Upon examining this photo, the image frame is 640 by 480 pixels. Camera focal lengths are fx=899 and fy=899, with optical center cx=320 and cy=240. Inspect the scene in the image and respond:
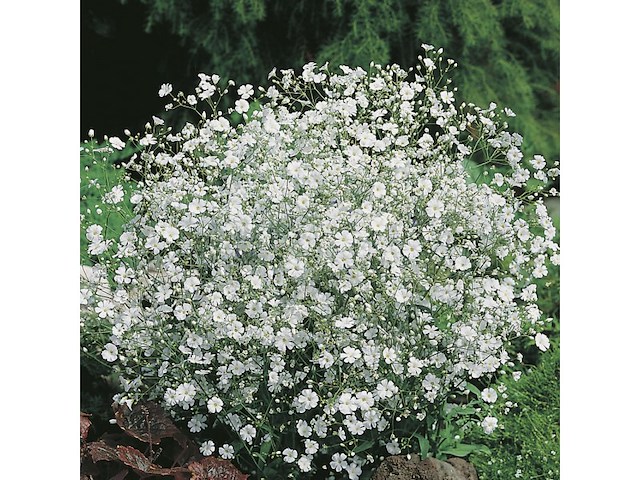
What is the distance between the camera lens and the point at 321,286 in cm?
275

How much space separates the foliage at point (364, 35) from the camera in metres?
5.63

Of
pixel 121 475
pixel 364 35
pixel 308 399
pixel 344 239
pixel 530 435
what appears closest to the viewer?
pixel 344 239

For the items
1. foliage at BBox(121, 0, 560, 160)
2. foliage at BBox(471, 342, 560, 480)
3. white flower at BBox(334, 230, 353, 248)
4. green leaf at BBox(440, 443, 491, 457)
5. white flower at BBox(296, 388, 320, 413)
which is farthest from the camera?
foliage at BBox(121, 0, 560, 160)

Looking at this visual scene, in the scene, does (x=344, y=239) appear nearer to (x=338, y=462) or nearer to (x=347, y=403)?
(x=347, y=403)

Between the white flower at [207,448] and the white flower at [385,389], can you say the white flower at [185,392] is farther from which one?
the white flower at [385,389]

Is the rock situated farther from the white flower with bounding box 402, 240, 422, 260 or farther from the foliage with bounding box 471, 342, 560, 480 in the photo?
the white flower with bounding box 402, 240, 422, 260

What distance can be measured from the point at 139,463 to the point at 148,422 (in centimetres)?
Answer: 16

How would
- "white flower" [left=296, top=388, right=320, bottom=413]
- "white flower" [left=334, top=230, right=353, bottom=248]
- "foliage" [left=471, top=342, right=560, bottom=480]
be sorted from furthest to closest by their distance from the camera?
"foliage" [left=471, top=342, right=560, bottom=480] < "white flower" [left=296, top=388, right=320, bottom=413] < "white flower" [left=334, top=230, right=353, bottom=248]

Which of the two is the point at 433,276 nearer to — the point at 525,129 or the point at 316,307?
the point at 316,307

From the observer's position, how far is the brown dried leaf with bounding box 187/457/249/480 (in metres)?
2.71

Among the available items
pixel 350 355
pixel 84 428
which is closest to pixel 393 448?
pixel 350 355

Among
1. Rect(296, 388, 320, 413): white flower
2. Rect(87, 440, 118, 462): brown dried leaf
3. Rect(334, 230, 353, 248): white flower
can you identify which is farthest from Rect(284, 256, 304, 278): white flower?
Rect(87, 440, 118, 462): brown dried leaf

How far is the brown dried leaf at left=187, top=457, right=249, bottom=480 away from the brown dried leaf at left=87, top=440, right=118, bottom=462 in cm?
27

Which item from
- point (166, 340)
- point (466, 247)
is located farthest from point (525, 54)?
point (166, 340)
